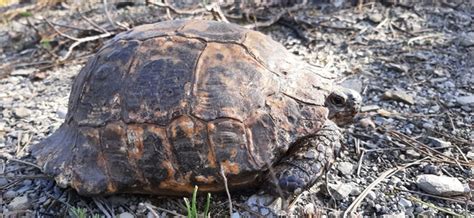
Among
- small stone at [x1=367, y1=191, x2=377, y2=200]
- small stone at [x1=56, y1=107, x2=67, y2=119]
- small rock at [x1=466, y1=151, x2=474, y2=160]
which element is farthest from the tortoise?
small stone at [x1=56, y1=107, x2=67, y2=119]

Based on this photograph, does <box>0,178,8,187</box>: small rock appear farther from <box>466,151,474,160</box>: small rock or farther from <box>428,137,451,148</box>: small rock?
<box>466,151,474,160</box>: small rock

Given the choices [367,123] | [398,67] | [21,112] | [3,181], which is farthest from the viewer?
[398,67]

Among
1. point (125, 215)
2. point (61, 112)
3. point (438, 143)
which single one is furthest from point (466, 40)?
→ point (61, 112)

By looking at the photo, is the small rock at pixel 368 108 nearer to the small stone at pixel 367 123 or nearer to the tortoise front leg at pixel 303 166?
the small stone at pixel 367 123

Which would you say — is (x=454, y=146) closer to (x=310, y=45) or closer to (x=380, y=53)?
(x=380, y=53)

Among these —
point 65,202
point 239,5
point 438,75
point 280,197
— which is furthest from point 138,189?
point 239,5

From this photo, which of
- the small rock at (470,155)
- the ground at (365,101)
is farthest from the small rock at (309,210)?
the small rock at (470,155)

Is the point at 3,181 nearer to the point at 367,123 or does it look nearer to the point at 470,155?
the point at 367,123
